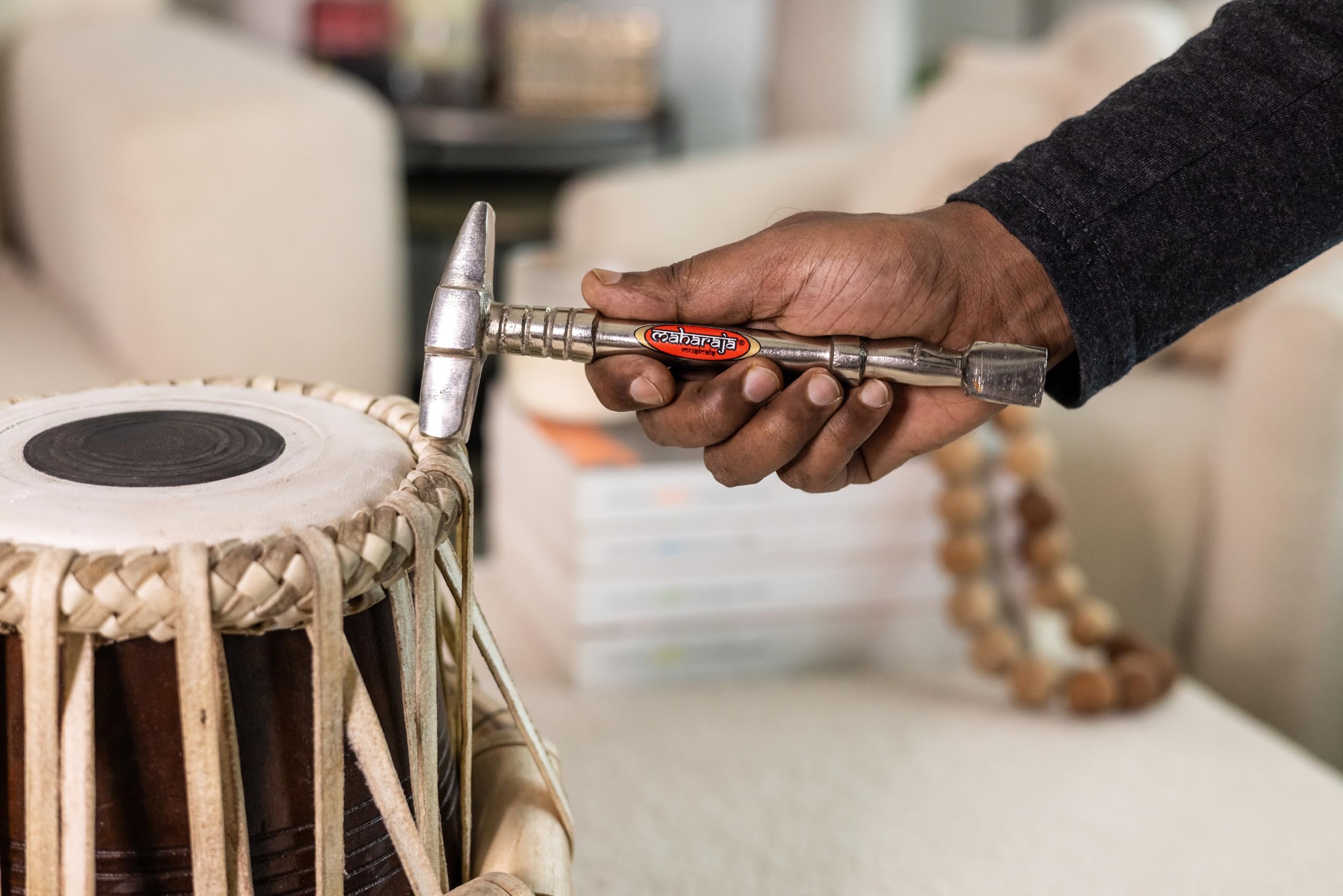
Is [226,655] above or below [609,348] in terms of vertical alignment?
below

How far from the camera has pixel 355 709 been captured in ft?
1.80

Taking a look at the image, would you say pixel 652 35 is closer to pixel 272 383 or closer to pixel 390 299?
pixel 390 299

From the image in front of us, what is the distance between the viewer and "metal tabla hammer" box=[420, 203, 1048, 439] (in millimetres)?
595

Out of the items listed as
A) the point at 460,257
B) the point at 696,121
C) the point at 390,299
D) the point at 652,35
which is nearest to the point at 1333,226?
the point at 460,257

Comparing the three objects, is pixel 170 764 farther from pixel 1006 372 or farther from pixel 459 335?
pixel 1006 372

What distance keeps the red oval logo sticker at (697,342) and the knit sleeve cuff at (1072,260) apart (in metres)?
Answer: 0.15

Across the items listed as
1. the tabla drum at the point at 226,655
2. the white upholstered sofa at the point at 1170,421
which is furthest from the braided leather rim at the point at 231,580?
the white upholstered sofa at the point at 1170,421

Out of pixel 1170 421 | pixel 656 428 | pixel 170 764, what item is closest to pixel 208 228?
pixel 656 428

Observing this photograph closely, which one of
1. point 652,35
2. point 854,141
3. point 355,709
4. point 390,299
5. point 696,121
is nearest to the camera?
point 355,709

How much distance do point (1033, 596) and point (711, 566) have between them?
302 mm

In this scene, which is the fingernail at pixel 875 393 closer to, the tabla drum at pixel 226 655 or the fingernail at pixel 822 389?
the fingernail at pixel 822 389

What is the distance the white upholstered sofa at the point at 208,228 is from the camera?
1270 mm

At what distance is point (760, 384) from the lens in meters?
0.64

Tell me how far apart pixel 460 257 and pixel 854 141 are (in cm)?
143
